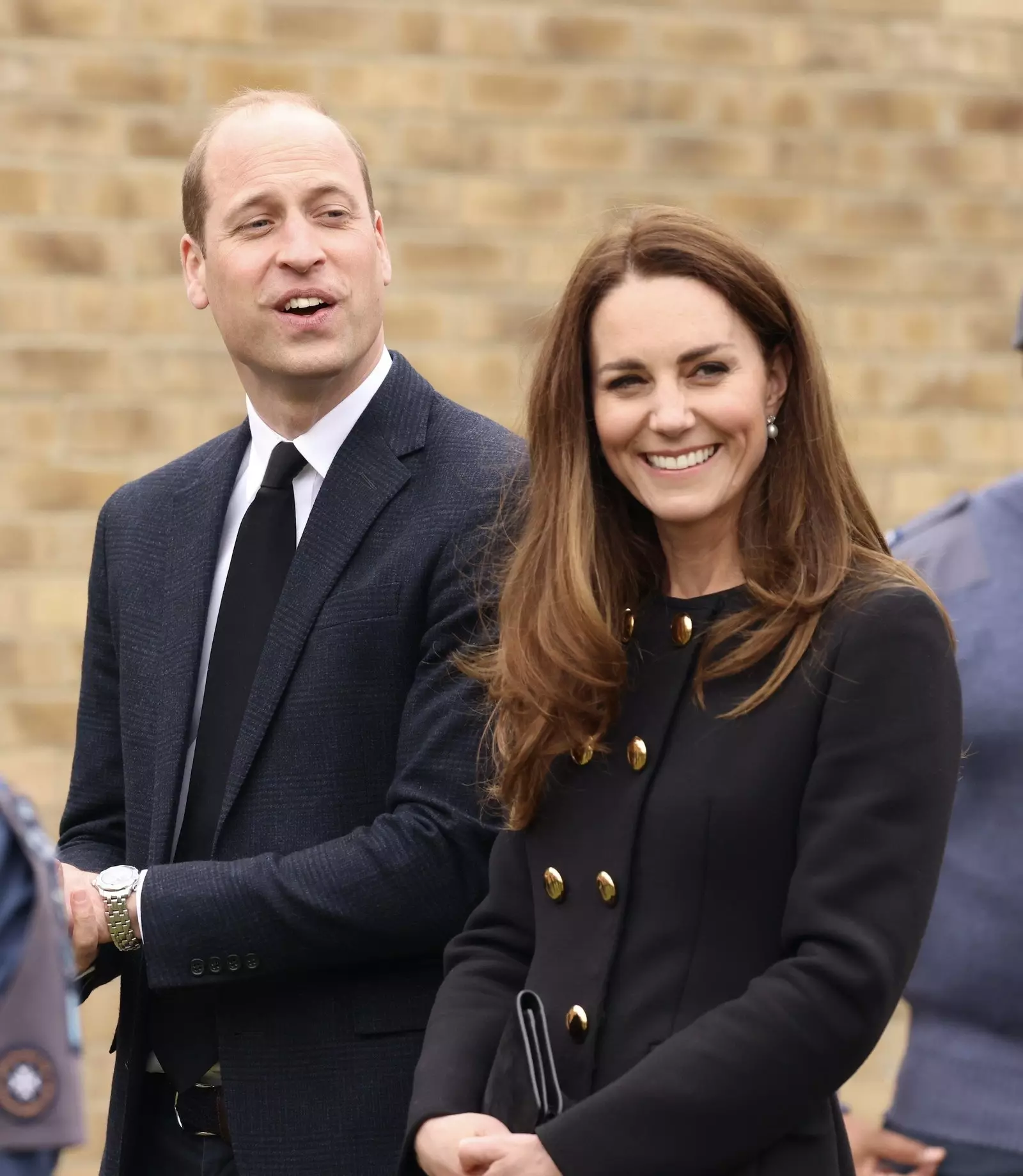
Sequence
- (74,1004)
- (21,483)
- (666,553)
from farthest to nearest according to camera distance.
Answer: (21,483) → (666,553) → (74,1004)

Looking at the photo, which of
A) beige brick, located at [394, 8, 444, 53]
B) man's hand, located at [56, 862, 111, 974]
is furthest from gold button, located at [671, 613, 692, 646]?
beige brick, located at [394, 8, 444, 53]

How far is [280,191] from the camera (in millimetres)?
3010

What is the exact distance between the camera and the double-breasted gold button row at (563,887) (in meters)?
2.27

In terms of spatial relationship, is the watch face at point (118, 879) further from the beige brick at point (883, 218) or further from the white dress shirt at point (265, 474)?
the beige brick at point (883, 218)

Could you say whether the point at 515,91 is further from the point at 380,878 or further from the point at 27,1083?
the point at 27,1083

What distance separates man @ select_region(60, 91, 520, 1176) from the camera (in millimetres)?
2717

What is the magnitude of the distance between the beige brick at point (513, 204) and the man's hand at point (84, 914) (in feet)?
11.0

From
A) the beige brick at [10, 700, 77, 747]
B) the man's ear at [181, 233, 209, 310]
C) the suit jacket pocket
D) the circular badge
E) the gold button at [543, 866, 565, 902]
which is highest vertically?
the man's ear at [181, 233, 209, 310]

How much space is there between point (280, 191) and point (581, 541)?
2.84 ft

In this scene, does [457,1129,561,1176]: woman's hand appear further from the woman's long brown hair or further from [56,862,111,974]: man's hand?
[56,862,111,974]: man's hand

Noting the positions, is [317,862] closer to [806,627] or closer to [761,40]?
[806,627]

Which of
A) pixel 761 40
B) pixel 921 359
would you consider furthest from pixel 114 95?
pixel 921 359

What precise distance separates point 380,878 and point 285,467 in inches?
26.5

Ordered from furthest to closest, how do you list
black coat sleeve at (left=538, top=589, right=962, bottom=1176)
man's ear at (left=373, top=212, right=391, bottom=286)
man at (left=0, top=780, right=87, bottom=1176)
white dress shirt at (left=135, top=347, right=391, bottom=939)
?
1. man's ear at (left=373, top=212, right=391, bottom=286)
2. white dress shirt at (left=135, top=347, right=391, bottom=939)
3. black coat sleeve at (left=538, top=589, right=962, bottom=1176)
4. man at (left=0, top=780, right=87, bottom=1176)
